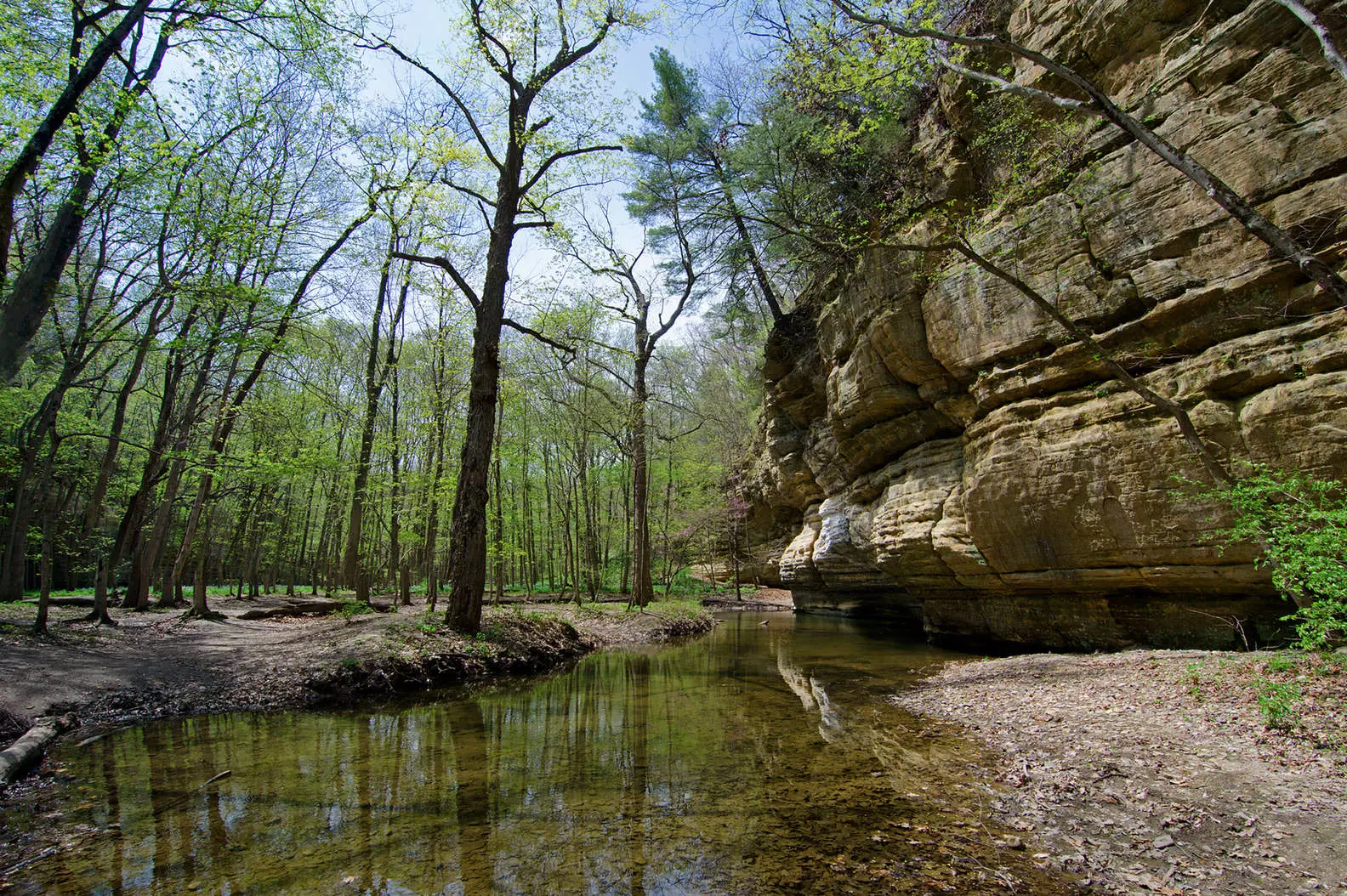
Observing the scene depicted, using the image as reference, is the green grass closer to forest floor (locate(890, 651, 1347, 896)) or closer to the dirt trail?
the dirt trail

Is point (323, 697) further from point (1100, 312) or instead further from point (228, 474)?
point (1100, 312)

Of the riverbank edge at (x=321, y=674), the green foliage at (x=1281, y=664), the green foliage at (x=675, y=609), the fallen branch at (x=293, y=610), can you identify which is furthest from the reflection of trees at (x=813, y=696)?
the fallen branch at (x=293, y=610)

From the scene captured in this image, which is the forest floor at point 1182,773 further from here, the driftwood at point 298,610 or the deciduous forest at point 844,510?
the driftwood at point 298,610

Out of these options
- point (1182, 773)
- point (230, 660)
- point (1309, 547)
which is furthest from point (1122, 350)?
point (230, 660)

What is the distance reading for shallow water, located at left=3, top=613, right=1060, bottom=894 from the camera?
3709mm

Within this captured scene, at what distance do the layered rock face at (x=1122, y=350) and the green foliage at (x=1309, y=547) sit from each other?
1642 mm

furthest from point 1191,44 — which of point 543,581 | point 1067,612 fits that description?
point 543,581

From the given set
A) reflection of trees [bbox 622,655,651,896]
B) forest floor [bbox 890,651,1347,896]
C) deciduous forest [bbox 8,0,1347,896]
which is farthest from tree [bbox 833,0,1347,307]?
reflection of trees [bbox 622,655,651,896]

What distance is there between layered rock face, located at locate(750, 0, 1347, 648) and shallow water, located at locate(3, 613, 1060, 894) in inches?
221

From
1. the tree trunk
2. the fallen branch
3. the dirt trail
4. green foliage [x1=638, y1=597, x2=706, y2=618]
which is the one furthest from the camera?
the tree trunk

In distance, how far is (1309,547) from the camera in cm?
548

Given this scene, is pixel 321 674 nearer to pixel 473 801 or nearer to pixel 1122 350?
pixel 473 801

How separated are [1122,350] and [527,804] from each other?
1128 cm

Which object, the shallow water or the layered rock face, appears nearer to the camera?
the shallow water
